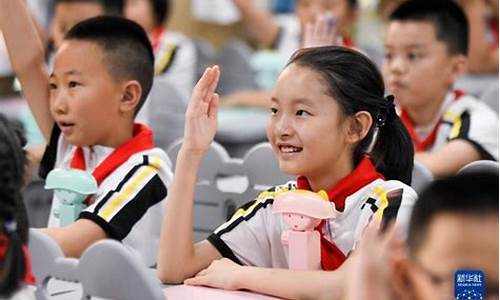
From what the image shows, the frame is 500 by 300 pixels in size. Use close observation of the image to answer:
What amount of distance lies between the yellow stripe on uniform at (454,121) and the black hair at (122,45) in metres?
0.59

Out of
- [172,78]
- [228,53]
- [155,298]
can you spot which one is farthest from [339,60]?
[228,53]

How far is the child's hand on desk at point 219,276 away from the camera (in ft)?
3.85

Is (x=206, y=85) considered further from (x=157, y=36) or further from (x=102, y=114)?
(x=157, y=36)

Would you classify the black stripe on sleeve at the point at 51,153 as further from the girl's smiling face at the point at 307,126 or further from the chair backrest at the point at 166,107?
the chair backrest at the point at 166,107

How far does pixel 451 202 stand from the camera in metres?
0.83

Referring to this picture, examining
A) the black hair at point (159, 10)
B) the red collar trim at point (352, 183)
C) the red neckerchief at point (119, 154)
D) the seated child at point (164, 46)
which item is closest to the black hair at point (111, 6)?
the seated child at point (164, 46)

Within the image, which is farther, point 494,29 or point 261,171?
point 494,29

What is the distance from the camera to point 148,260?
1.50 m

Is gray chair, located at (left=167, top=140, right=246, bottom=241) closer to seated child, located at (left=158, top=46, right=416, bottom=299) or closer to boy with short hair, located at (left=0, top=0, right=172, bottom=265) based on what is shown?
boy with short hair, located at (left=0, top=0, right=172, bottom=265)

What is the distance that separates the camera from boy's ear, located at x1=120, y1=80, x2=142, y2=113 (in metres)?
1.59

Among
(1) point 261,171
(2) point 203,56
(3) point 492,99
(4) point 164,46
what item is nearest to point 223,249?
(1) point 261,171

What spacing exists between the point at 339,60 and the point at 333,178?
151mm

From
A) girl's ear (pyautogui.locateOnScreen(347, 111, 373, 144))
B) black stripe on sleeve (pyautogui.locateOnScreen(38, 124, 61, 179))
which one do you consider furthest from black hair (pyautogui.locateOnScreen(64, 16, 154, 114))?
girl's ear (pyautogui.locateOnScreen(347, 111, 373, 144))

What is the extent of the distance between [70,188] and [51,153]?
0.20 metres
